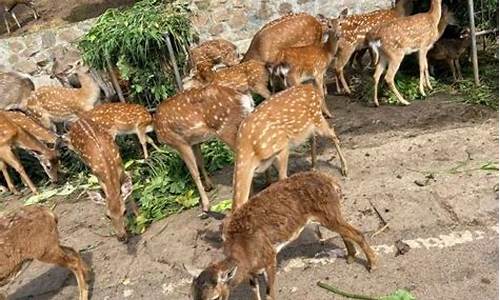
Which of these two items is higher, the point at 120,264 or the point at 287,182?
the point at 287,182

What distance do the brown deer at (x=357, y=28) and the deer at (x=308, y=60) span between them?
63 cm

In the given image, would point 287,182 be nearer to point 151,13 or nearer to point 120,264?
point 120,264

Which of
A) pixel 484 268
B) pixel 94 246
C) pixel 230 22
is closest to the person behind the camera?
pixel 484 268

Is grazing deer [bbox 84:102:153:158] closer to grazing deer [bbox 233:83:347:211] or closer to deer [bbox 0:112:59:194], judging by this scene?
deer [bbox 0:112:59:194]

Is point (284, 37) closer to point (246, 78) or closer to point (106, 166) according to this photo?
point (246, 78)

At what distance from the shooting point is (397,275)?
4.81m

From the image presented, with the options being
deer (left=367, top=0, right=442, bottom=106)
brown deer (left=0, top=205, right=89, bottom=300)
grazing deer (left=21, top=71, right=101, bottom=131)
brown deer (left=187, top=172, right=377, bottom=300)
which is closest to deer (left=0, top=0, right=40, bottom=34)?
grazing deer (left=21, top=71, right=101, bottom=131)

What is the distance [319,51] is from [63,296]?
4408 millimetres

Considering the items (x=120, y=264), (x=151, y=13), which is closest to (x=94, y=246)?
(x=120, y=264)

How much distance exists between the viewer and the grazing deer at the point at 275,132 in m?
5.50

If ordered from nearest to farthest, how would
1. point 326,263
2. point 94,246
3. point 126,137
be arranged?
point 326,263 < point 94,246 < point 126,137

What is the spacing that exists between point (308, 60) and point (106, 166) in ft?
9.88

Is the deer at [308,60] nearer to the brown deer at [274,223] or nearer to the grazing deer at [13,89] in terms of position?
the brown deer at [274,223]

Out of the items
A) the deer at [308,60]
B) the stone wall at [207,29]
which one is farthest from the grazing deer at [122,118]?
the stone wall at [207,29]
